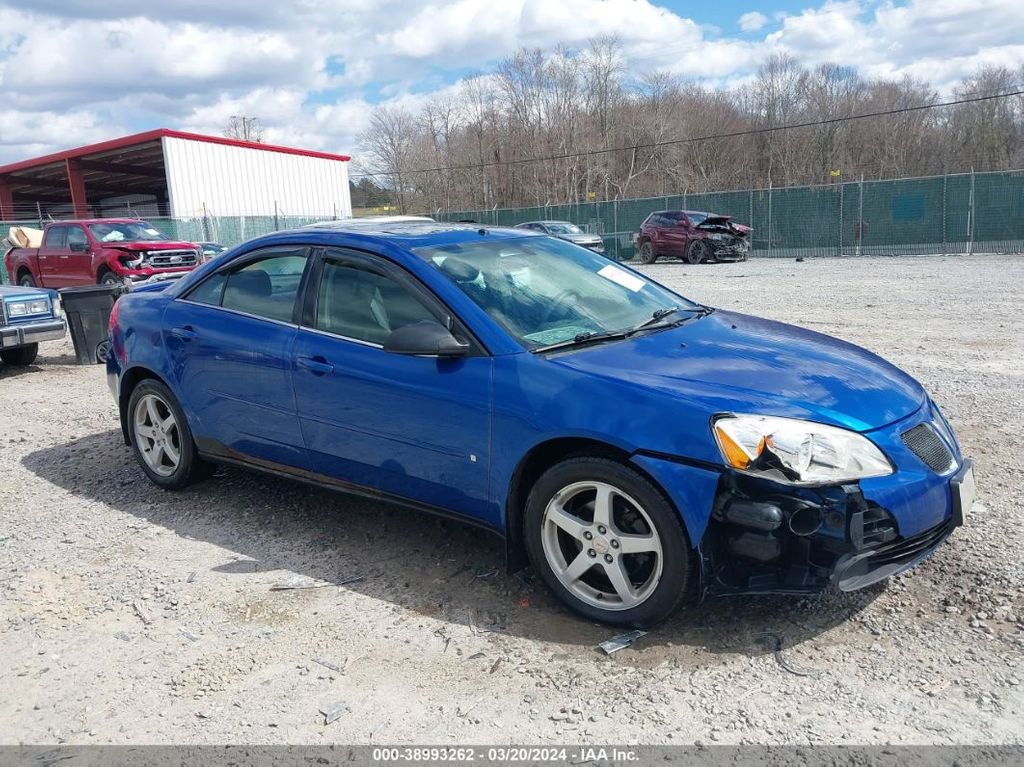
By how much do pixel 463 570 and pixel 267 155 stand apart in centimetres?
3791

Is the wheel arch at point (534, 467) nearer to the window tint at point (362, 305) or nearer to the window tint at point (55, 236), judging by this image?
the window tint at point (362, 305)

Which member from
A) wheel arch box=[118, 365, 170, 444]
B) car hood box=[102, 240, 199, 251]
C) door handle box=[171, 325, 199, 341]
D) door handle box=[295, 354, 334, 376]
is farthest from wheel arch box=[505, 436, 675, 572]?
car hood box=[102, 240, 199, 251]

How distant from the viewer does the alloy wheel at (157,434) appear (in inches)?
204

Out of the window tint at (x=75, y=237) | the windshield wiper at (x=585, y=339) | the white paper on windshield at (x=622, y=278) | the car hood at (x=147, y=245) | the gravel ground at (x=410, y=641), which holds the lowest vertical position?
the gravel ground at (x=410, y=641)

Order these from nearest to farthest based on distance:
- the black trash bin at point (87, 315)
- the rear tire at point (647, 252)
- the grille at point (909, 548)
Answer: the grille at point (909, 548)
the black trash bin at point (87, 315)
the rear tire at point (647, 252)

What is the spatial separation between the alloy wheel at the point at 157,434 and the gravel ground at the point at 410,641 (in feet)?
0.70

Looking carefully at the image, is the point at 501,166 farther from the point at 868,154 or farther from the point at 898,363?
the point at 898,363

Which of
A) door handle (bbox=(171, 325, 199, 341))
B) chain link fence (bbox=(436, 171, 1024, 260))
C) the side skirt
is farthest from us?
chain link fence (bbox=(436, 171, 1024, 260))

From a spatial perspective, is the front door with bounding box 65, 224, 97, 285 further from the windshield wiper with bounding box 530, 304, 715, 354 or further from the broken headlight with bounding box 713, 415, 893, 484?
the broken headlight with bounding box 713, 415, 893, 484

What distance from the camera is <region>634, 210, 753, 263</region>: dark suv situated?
79.5ft

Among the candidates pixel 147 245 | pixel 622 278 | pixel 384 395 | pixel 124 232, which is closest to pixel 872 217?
pixel 147 245

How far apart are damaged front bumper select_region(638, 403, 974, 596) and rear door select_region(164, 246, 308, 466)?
216 cm

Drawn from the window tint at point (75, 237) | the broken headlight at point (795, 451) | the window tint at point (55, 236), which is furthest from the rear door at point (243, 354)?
the window tint at point (55, 236)

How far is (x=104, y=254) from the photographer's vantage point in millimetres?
16594
